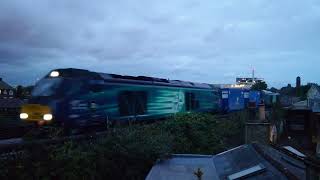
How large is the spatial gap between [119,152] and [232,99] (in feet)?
118

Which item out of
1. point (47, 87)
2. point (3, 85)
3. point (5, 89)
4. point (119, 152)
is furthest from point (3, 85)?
point (119, 152)

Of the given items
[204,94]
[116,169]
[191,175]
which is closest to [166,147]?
[116,169]

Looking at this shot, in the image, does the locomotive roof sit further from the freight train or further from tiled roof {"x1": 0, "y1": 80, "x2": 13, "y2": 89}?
tiled roof {"x1": 0, "y1": 80, "x2": 13, "y2": 89}

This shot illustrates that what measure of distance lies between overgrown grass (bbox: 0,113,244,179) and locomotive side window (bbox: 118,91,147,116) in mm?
3297

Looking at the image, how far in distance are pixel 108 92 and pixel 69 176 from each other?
1044 centimetres

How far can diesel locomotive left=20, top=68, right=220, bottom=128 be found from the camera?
17508 millimetres

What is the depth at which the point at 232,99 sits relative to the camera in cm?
4753

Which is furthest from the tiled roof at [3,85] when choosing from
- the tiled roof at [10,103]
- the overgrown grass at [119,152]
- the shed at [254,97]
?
the overgrown grass at [119,152]

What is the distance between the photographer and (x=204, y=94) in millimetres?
36812

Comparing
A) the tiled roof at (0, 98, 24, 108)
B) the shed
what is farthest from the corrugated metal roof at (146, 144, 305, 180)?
the shed

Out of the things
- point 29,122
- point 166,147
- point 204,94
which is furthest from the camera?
point 204,94

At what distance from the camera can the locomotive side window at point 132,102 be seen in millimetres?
21856

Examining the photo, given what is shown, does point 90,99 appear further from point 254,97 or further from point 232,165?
point 254,97

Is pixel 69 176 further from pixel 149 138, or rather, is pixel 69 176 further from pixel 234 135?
pixel 234 135
